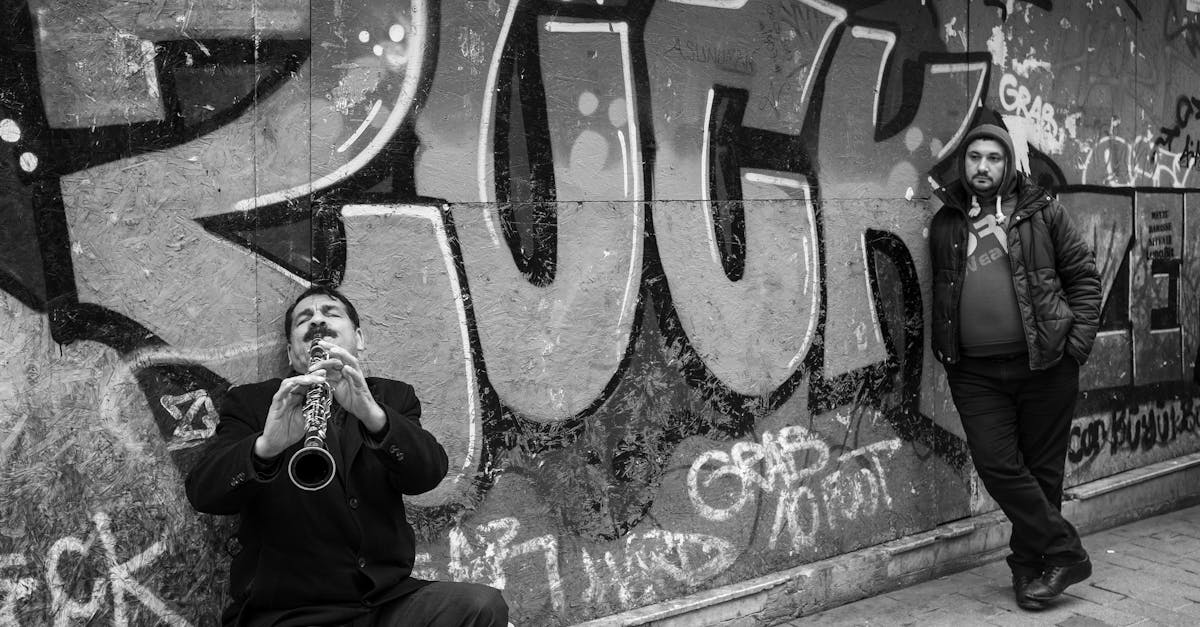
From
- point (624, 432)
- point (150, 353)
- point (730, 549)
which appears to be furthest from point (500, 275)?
point (730, 549)

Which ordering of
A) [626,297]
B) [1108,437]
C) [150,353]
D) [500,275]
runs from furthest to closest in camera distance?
1. [1108,437]
2. [626,297]
3. [500,275]
4. [150,353]

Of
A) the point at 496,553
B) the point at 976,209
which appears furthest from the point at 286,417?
the point at 976,209

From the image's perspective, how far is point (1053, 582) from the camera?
4.29 metres

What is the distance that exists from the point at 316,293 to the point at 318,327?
0.18 metres

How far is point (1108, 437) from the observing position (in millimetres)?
5723

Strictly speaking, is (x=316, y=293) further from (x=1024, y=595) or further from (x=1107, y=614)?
(x=1107, y=614)

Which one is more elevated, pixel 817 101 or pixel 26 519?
pixel 817 101

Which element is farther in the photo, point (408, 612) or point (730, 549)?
point (730, 549)

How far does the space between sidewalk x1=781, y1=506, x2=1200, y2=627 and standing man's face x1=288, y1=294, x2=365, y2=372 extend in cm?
234

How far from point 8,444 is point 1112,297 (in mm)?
5556

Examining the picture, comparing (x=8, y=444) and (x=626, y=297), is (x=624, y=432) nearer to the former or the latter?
(x=626, y=297)

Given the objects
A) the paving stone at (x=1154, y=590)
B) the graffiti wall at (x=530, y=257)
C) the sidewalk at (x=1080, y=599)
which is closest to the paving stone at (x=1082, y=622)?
the sidewalk at (x=1080, y=599)

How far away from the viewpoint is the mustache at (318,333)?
2.90m

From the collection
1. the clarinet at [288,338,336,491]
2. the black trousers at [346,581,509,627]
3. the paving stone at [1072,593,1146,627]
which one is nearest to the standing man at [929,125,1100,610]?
the paving stone at [1072,593,1146,627]
